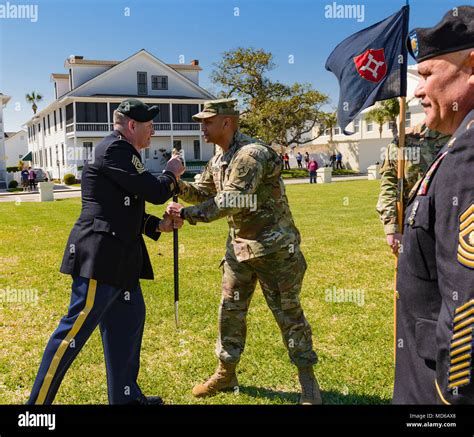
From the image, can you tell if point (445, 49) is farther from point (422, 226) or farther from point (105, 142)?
point (105, 142)

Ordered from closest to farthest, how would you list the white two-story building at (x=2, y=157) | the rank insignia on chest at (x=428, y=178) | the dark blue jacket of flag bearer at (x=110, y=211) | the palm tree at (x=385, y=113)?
the rank insignia on chest at (x=428, y=178) → the dark blue jacket of flag bearer at (x=110, y=211) → the white two-story building at (x=2, y=157) → the palm tree at (x=385, y=113)

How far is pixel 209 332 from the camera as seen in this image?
5.93 metres

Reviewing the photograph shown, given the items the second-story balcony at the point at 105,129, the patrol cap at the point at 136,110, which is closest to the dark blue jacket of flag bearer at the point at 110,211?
the patrol cap at the point at 136,110

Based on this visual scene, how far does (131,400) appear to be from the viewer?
163 inches

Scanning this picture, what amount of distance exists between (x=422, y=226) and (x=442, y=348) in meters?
0.38

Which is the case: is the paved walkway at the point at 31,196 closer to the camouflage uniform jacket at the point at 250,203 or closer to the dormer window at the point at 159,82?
the dormer window at the point at 159,82

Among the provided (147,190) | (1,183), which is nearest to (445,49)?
(147,190)

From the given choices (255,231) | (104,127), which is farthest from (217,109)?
(104,127)

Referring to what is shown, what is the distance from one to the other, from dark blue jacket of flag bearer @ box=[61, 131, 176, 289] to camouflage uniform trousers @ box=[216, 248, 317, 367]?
37.7 inches

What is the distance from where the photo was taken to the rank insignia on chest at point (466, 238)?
1415 millimetres

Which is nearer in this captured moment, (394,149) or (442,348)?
(442,348)

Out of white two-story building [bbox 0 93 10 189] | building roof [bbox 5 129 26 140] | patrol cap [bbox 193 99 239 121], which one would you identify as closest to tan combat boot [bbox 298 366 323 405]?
patrol cap [bbox 193 99 239 121]

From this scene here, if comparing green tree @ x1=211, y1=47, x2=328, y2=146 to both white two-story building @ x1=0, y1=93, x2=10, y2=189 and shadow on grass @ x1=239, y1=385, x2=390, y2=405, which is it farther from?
shadow on grass @ x1=239, y1=385, x2=390, y2=405

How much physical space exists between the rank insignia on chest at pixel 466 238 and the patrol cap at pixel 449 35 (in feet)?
2.14
